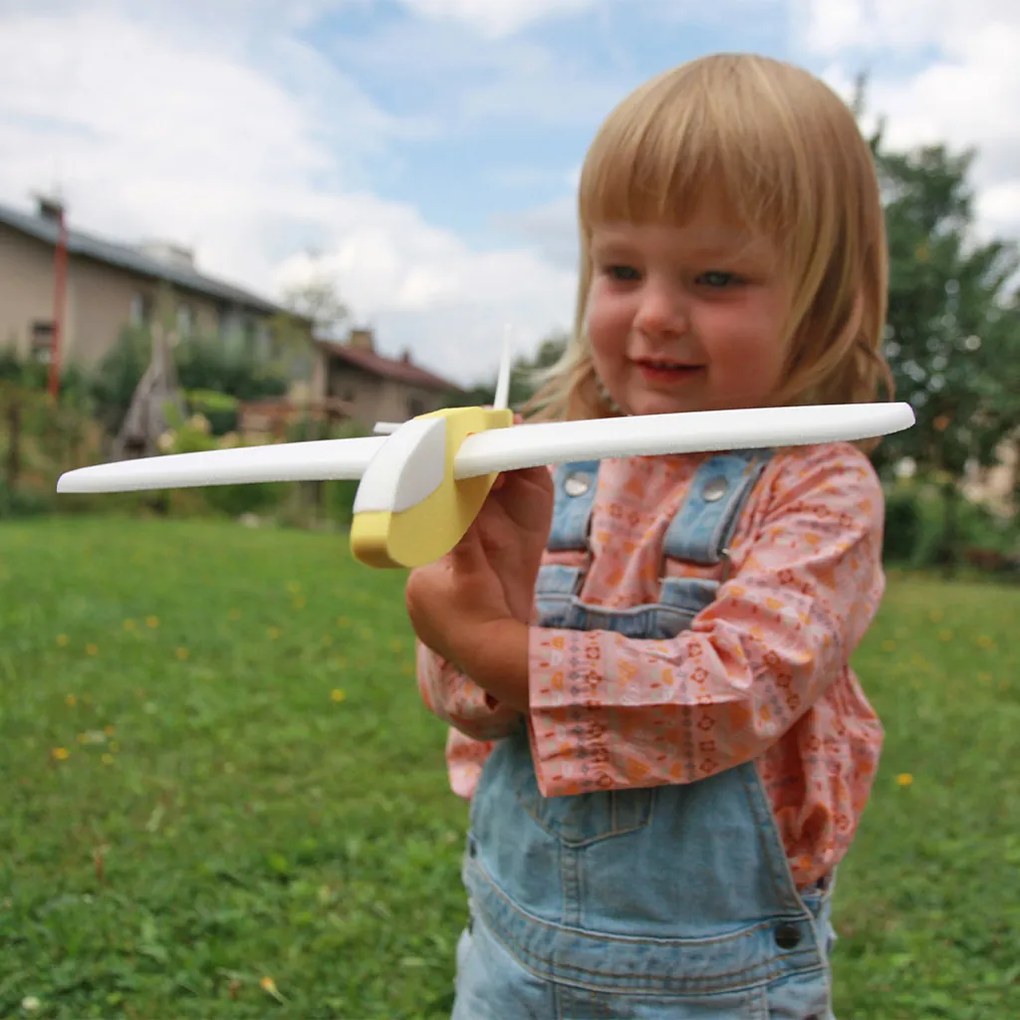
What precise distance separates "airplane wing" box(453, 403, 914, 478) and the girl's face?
371 millimetres

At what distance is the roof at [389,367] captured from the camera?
32.0 metres

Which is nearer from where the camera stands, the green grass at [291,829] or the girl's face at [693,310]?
the girl's face at [693,310]

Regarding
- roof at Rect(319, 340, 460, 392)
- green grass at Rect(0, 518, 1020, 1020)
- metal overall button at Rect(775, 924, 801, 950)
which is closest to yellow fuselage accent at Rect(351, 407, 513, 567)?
metal overall button at Rect(775, 924, 801, 950)

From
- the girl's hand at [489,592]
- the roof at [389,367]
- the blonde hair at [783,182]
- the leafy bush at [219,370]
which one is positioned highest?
the roof at [389,367]

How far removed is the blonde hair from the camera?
1037 mm

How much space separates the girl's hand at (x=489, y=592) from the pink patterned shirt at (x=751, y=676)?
0.09 ft

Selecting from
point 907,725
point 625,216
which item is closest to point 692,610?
point 625,216

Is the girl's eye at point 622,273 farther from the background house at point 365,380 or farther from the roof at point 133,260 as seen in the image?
the background house at point 365,380

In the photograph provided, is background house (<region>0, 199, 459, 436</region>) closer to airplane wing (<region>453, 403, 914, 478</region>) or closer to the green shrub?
the green shrub

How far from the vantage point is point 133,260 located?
27062 millimetres

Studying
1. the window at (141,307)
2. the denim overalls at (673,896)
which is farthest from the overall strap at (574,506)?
the window at (141,307)

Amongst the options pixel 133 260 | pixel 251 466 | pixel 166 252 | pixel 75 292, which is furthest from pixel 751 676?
pixel 166 252

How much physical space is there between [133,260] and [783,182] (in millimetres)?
28469

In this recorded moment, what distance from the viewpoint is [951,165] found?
12.1m
